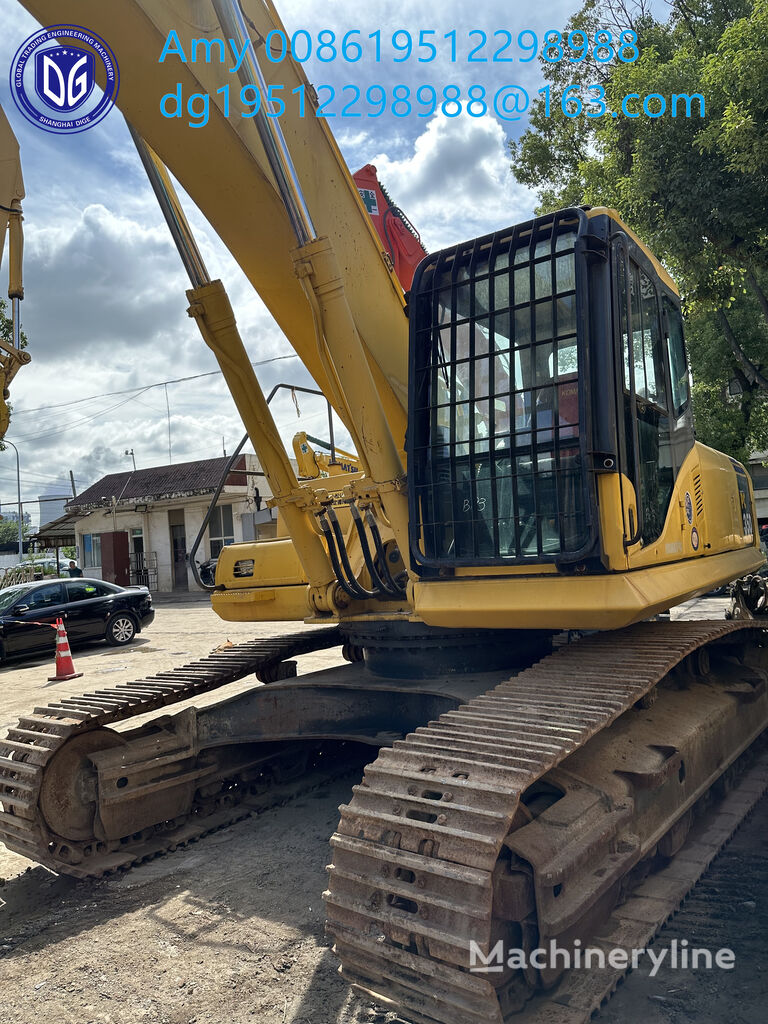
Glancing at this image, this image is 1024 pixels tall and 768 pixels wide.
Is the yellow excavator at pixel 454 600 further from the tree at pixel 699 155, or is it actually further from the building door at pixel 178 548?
the building door at pixel 178 548

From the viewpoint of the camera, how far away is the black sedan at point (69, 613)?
13.8m

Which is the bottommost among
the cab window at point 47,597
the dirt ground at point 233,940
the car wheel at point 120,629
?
the dirt ground at point 233,940

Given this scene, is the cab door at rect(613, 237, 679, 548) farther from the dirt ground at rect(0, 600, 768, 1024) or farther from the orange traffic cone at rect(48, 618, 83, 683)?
the orange traffic cone at rect(48, 618, 83, 683)

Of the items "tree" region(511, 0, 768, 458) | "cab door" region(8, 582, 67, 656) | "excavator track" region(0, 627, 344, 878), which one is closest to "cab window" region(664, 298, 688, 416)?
"excavator track" region(0, 627, 344, 878)

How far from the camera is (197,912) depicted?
3.91m

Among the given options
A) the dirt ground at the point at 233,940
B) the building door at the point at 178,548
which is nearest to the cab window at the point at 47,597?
the dirt ground at the point at 233,940

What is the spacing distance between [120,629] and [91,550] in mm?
23619

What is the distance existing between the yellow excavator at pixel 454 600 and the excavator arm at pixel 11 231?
0.55 meters

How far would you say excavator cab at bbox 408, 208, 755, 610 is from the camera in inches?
142

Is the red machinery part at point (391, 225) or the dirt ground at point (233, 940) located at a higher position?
the red machinery part at point (391, 225)

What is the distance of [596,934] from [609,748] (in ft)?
2.63

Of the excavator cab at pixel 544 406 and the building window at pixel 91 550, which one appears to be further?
the building window at pixel 91 550

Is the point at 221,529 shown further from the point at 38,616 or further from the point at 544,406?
the point at 544,406

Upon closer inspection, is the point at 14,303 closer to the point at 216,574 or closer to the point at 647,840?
the point at 216,574
